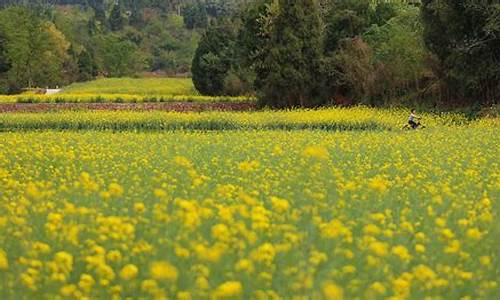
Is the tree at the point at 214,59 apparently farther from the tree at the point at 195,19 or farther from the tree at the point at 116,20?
the tree at the point at 116,20

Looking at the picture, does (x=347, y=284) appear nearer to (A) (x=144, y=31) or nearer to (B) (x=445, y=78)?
(B) (x=445, y=78)

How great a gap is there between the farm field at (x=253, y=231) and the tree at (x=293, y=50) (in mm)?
23591

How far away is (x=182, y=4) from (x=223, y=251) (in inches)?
6395

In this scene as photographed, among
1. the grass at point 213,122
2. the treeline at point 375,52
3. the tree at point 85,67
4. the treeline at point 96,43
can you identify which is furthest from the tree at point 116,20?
the grass at point 213,122

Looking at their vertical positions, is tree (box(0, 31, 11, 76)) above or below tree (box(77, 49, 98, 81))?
above

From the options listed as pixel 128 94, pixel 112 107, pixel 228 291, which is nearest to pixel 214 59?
pixel 128 94

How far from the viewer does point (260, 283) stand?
17.2ft

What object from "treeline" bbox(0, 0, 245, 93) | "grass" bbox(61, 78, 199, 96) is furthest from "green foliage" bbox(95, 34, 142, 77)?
"grass" bbox(61, 78, 199, 96)

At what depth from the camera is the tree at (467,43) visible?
2898 cm

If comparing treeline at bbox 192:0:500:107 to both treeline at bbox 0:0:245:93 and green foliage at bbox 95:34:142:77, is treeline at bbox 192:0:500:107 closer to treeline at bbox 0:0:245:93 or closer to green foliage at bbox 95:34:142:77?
treeline at bbox 0:0:245:93

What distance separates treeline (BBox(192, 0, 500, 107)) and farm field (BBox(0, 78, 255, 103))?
19.9ft

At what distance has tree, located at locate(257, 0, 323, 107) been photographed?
122 ft

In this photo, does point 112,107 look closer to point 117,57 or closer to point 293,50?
point 293,50

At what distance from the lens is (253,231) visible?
6062mm
